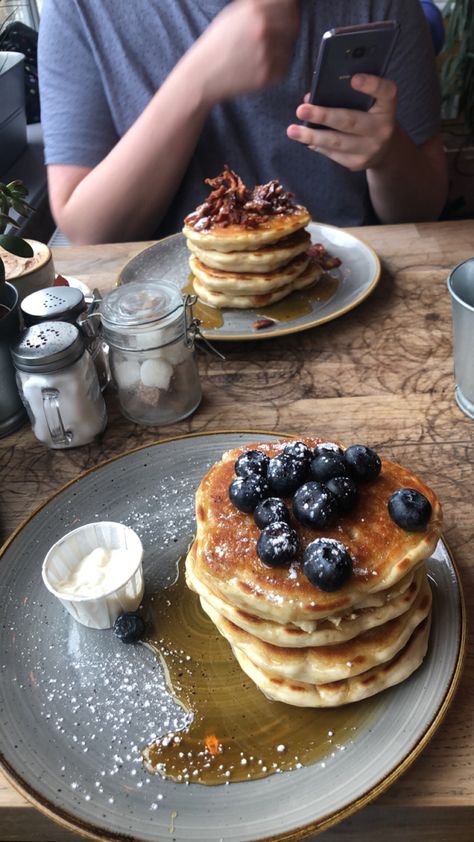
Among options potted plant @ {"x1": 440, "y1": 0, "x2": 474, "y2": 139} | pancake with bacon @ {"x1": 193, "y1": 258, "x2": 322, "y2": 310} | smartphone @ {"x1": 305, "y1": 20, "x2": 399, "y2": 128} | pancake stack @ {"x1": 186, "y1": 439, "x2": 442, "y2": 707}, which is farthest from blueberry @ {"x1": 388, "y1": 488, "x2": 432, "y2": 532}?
potted plant @ {"x1": 440, "y1": 0, "x2": 474, "y2": 139}

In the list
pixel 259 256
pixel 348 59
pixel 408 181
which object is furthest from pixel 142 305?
pixel 408 181

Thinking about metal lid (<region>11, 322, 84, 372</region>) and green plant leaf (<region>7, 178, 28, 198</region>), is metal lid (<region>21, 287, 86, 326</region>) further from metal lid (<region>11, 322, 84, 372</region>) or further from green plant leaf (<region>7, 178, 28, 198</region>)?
green plant leaf (<region>7, 178, 28, 198</region>)

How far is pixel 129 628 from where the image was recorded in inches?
33.9

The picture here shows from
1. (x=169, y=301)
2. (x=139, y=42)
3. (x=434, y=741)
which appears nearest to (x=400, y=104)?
(x=139, y=42)

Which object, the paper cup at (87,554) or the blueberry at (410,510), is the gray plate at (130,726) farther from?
the blueberry at (410,510)

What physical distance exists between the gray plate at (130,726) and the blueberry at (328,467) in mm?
217

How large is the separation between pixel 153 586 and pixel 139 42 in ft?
5.49

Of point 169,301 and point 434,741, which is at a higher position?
point 169,301

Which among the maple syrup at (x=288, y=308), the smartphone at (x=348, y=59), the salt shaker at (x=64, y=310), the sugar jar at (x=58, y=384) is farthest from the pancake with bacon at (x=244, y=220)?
the sugar jar at (x=58, y=384)

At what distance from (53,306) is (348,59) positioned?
860 millimetres

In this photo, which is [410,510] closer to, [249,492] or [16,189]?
[249,492]

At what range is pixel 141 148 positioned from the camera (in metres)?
1.76

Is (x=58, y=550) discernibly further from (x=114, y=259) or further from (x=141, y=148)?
(x=141, y=148)

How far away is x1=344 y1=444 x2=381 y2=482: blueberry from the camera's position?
32.2 inches
